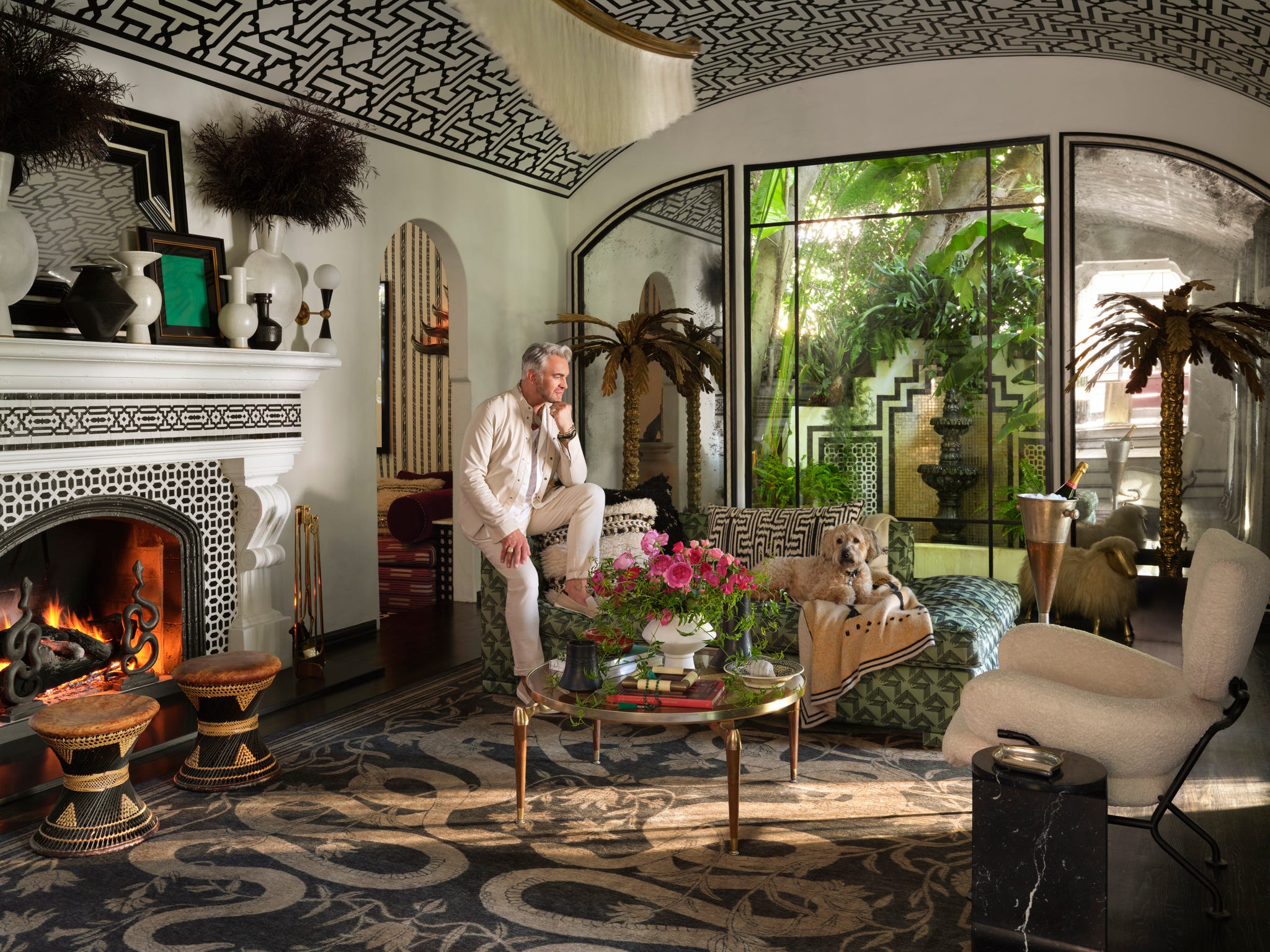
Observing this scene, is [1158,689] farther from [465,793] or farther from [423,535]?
[423,535]

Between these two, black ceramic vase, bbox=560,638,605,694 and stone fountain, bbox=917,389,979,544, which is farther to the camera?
stone fountain, bbox=917,389,979,544

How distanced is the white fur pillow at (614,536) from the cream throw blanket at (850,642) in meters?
0.94

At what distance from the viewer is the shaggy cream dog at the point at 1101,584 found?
6.02 m

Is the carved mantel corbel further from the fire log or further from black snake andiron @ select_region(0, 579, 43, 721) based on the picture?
black snake andiron @ select_region(0, 579, 43, 721)

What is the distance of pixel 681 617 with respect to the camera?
11.2ft

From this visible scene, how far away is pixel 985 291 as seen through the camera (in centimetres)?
681

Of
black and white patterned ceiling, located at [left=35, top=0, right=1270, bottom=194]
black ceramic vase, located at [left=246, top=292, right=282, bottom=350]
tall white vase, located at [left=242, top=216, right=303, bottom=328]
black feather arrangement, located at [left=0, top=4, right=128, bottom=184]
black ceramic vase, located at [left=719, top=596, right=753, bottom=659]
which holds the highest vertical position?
black and white patterned ceiling, located at [left=35, top=0, right=1270, bottom=194]

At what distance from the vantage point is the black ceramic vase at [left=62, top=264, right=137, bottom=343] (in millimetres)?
4164

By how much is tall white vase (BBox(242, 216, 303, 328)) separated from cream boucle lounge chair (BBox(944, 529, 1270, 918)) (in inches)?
148

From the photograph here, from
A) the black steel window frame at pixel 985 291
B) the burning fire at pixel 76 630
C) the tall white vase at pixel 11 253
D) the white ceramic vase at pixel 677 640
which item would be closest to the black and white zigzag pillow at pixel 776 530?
the white ceramic vase at pixel 677 640

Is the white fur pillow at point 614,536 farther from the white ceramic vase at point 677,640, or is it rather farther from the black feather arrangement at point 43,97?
the black feather arrangement at point 43,97

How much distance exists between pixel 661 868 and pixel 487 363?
186 inches

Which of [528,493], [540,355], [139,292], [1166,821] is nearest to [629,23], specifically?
[540,355]

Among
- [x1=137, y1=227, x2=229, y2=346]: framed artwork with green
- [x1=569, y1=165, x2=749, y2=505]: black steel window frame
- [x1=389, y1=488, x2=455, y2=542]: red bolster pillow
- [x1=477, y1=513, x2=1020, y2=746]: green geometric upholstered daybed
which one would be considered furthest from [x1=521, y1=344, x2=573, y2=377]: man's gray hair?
[x1=569, y1=165, x2=749, y2=505]: black steel window frame
